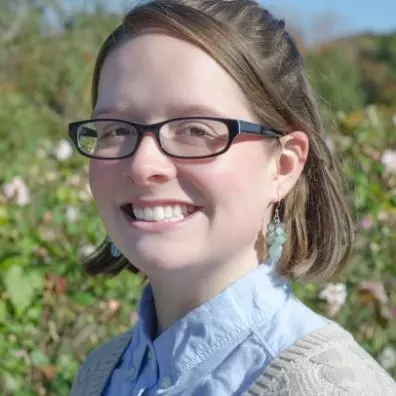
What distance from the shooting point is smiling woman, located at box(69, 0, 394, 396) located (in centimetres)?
133

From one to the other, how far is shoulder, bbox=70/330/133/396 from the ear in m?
0.43

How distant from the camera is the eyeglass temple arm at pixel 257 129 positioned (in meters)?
1.37

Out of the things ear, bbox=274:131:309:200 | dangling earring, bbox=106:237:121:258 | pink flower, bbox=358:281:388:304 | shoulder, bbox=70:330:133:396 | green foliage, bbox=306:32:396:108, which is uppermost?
ear, bbox=274:131:309:200

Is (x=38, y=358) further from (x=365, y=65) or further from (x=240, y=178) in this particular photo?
(x=365, y=65)

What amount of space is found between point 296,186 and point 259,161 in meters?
0.19

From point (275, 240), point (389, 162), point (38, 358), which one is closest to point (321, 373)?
point (275, 240)

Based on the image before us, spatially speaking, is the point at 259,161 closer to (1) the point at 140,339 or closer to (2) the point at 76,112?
(1) the point at 140,339

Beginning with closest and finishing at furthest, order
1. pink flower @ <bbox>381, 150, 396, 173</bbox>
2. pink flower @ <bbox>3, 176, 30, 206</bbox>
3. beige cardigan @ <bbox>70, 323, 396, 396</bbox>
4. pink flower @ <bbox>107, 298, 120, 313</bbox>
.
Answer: beige cardigan @ <bbox>70, 323, 396, 396</bbox> → pink flower @ <bbox>107, 298, 120, 313</bbox> → pink flower @ <bbox>3, 176, 30, 206</bbox> → pink flower @ <bbox>381, 150, 396, 173</bbox>

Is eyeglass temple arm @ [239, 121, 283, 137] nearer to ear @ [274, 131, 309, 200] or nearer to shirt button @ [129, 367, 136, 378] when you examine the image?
ear @ [274, 131, 309, 200]

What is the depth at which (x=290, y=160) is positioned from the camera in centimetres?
150

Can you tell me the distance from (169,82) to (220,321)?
0.37 metres

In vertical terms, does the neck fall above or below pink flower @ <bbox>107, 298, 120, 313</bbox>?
above

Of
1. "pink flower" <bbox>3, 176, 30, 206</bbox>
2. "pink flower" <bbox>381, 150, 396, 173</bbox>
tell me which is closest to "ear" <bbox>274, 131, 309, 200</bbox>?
"pink flower" <bbox>3, 176, 30, 206</bbox>

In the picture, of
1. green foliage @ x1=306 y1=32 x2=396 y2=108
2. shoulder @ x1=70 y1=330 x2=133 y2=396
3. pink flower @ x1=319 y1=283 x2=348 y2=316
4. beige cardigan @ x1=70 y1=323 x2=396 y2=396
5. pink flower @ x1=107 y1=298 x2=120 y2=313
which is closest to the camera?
beige cardigan @ x1=70 y1=323 x2=396 y2=396
